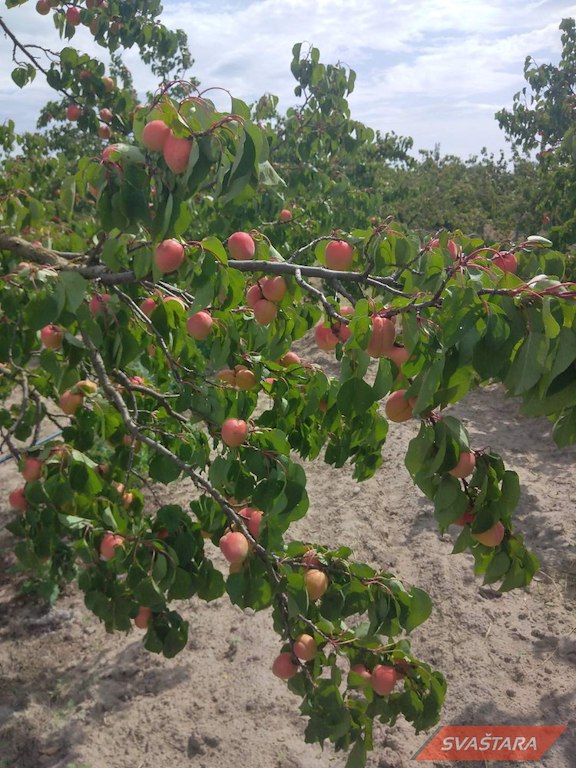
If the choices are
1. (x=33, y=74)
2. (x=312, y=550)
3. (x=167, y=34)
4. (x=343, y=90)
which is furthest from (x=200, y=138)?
(x=343, y=90)

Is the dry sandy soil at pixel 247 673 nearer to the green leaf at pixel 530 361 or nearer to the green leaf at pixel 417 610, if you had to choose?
the green leaf at pixel 417 610

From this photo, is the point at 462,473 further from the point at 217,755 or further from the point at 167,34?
the point at 167,34

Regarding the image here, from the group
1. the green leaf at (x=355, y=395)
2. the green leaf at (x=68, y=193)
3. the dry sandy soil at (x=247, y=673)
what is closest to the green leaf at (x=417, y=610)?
the green leaf at (x=355, y=395)

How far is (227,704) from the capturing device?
2.75 metres

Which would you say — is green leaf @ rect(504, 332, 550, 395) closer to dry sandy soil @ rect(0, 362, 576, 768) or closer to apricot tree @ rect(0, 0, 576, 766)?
apricot tree @ rect(0, 0, 576, 766)

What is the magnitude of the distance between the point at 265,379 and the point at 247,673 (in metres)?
1.73

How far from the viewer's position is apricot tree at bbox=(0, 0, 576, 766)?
1.01 metres

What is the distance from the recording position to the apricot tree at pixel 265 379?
3.32 ft

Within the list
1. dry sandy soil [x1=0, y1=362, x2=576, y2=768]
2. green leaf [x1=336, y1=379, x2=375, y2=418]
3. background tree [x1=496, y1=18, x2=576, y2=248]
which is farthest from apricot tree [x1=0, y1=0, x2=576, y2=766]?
background tree [x1=496, y1=18, x2=576, y2=248]

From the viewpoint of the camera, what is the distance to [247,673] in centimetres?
289

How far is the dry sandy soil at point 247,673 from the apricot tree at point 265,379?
107 cm

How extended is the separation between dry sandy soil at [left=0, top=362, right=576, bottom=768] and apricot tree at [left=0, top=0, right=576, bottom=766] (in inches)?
42.0

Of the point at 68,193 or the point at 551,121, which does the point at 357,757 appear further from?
the point at 551,121

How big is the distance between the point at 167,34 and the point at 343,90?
1508 mm
